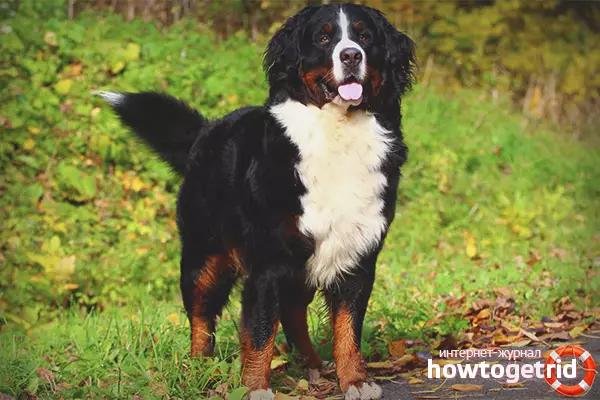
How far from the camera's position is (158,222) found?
23.7 ft

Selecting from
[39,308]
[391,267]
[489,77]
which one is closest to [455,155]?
[391,267]

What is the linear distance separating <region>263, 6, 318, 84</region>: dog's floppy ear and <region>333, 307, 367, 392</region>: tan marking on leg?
1.16 metres

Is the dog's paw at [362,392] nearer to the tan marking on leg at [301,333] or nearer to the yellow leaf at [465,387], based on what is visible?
the yellow leaf at [465,387]

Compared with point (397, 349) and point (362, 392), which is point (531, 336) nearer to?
point (397, 349)

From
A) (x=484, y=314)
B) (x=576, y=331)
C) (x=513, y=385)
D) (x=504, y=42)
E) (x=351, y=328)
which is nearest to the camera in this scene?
(x=351, y=328)

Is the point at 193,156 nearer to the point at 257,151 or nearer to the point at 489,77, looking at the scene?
the point at 257,151

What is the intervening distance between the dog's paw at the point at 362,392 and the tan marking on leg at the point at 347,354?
0.03m

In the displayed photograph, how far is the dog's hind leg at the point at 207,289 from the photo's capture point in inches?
161

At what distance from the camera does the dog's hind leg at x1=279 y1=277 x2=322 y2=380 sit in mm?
3969

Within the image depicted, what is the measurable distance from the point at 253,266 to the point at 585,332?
226 cm

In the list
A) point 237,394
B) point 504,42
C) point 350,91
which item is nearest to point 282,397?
point 237,394

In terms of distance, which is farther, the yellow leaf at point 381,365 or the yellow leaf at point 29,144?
the yellow leaf at point 29,144

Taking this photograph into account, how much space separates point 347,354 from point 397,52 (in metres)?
1.44

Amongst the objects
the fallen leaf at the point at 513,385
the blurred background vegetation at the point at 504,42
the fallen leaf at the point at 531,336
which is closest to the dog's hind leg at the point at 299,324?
the fallen leaf at the point at 513,385
